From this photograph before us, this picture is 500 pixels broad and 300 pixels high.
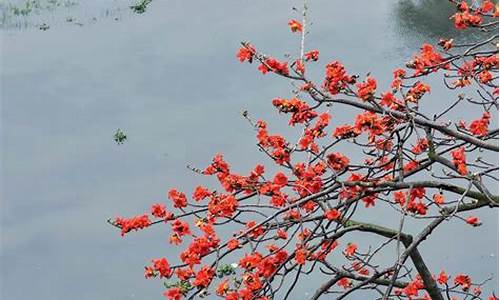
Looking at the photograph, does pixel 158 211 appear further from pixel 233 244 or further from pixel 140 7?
pixel 140 7

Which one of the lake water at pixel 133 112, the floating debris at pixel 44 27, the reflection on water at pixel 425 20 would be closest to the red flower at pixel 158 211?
the lake water at pixel 133 112

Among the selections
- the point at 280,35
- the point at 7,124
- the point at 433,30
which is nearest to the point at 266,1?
the point at 280,35

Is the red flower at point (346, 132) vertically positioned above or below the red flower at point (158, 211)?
above

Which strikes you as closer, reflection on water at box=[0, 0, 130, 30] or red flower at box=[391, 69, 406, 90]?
red flower at box=[391, 69, 406, 90]

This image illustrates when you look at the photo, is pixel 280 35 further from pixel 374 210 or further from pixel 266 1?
pixel 374 210

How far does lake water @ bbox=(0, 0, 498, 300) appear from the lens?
529 centimetres

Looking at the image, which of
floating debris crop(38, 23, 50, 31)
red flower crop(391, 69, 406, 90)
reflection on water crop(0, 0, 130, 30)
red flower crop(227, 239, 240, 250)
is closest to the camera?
red flower crop(227, 239, 240, 250)

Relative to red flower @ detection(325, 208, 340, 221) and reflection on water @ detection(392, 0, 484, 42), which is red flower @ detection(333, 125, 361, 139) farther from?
reflection on water @ detection(392, 0, 484, 42)

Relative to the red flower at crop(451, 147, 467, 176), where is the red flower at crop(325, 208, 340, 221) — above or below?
below

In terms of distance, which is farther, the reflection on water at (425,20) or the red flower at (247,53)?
the reflection on water at (425,20)

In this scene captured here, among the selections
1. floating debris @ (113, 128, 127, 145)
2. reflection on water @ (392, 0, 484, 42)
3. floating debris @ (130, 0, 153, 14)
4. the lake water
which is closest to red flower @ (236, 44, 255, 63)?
the lake water

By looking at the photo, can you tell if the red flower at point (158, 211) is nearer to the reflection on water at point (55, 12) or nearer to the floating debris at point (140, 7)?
the reflection on water at point (55, 12)

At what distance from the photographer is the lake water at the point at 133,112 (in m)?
5.29

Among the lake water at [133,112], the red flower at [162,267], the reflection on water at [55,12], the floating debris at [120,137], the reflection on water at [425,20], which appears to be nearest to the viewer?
the red flower at [162,267]
